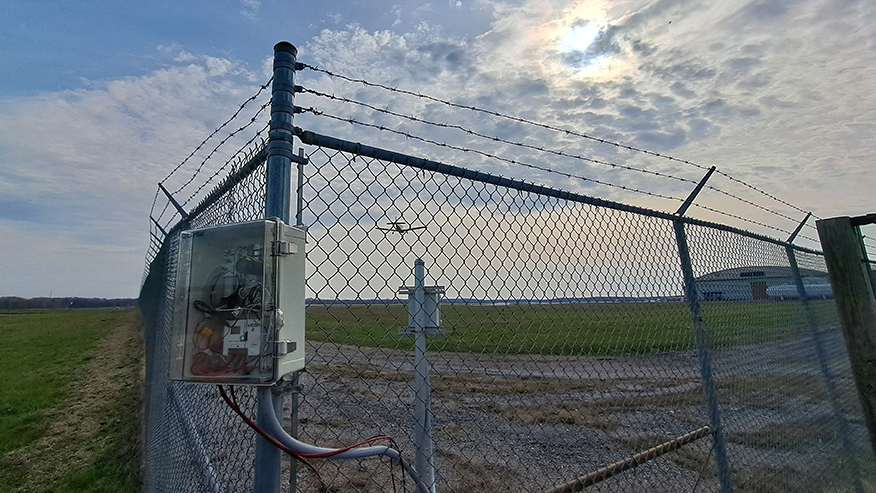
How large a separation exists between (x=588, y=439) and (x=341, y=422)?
3.10 m

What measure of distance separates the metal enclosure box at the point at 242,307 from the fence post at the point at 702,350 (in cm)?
247

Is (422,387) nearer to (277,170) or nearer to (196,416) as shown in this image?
(277,170)

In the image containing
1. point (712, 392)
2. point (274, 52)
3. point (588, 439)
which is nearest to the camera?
point (274, 52)

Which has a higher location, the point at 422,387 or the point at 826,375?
the point at 422,387

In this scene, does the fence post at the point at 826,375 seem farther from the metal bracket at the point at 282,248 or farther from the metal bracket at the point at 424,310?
the metal bracket at the point at 282,248

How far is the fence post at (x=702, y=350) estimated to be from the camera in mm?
2549

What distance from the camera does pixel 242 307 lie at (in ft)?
3.97

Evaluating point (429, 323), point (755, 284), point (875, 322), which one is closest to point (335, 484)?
point (429, 323)

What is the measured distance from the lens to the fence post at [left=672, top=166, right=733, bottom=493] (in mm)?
2549

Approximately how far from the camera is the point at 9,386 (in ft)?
29.6

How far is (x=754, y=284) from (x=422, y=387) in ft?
10.6

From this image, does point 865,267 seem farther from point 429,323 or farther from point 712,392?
point 429,323

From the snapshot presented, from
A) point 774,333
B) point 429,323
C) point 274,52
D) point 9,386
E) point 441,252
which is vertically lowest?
point 9,386

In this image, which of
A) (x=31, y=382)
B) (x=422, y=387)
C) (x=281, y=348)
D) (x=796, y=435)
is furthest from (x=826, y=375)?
(x=31, y=382)
